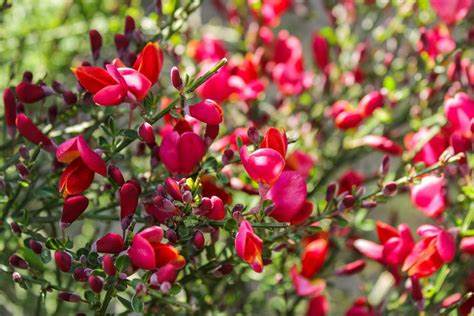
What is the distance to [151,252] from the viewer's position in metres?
0.60

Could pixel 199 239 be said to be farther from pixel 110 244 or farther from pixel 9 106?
pixel 9 106

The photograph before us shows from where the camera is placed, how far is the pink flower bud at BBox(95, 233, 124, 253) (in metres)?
0.63

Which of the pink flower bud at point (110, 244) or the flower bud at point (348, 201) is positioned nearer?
the pink flower bud at point (110, 244)

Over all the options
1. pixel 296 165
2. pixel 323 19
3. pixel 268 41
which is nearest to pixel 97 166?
pixel 296 165

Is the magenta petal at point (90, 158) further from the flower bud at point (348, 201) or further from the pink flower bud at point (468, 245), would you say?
the pink flower bud at point (468, 245)

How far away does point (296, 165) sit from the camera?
3.12 feet

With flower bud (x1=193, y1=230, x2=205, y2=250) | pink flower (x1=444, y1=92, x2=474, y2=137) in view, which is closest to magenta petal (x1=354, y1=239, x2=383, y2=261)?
pink flower (x1=444, y1=92, x2=474, y2=137)

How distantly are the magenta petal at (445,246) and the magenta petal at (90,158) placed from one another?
0.36 meters

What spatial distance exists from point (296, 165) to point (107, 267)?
0.39m

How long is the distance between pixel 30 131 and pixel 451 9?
0.65 m

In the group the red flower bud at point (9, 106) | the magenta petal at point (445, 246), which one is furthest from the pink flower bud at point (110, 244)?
the magenta petal at point (445, 246)

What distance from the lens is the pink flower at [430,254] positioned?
A: 75 centimetres

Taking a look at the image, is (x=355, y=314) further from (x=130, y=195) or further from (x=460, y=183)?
(x=130, y=195)

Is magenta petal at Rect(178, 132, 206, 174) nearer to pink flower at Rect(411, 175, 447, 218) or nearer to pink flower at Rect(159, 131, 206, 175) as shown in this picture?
pink flower at Rect(159, 131, 206, 175)
